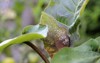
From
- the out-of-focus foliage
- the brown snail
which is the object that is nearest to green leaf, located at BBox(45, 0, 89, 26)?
the brown snail

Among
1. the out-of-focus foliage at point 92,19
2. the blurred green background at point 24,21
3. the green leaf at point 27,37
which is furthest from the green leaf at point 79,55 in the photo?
the out-of-focus foliage at point 92,19

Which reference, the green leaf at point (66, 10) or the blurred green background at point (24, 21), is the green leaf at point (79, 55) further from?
the blurred green background at point (24, 21)

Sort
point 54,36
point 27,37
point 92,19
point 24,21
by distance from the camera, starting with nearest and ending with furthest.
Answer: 1. point 27,37
2. point 54,36
3. point 24,21
4. point 92,19

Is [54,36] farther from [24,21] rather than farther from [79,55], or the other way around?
[24,21]

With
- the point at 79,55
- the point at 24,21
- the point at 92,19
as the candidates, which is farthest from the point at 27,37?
the point at 92,19

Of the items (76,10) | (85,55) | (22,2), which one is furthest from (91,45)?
(22,2)

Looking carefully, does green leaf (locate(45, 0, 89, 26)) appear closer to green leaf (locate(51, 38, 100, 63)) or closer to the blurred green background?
green leaf (locate(51, 38, 100, 63))

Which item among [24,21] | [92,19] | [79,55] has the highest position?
[79,55]
